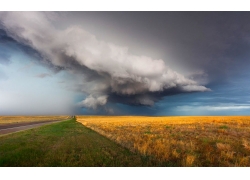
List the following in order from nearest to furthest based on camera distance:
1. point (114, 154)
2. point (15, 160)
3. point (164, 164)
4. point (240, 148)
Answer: point (164, 164)
point (15, 160)
point (114, 154)
point (240, 148)

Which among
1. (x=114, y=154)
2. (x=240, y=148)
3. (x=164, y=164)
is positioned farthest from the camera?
(x=240, y=148)

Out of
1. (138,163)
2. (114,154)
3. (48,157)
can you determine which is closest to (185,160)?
(138,163)

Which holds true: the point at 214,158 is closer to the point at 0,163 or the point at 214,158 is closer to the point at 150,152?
the point at 150,152

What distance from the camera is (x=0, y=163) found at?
9742 mm

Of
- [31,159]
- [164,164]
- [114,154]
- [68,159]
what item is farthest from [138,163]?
[31,159]

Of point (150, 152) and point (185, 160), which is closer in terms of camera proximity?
point (185, 160)

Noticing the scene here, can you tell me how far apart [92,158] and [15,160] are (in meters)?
4.51

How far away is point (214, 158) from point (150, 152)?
393 cm

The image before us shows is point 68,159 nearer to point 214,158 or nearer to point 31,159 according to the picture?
point 31,159

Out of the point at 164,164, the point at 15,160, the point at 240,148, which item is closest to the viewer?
the point at 164,164

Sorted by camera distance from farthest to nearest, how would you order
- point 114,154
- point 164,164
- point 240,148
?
point 240,148 < point 114,154 < point 164,164

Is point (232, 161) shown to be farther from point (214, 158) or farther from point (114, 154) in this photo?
point (114, 154)

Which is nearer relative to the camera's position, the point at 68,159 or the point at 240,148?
the point at 68,159

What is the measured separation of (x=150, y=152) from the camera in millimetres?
11797
